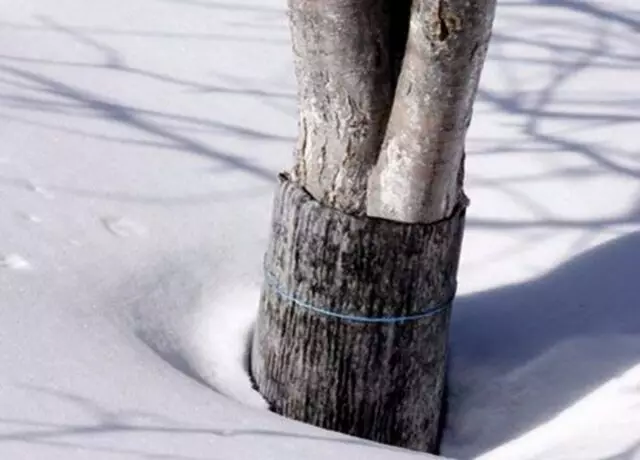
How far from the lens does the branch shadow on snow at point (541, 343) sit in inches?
113

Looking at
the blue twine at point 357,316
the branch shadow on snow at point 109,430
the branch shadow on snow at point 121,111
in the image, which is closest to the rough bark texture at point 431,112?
the blue twine at point 357,316

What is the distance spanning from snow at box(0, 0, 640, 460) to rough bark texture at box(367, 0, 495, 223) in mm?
519

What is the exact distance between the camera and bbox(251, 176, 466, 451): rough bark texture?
2.53 meters

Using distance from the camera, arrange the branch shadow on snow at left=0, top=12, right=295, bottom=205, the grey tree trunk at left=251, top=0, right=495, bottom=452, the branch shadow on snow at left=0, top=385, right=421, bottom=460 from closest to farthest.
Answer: the branch shadow on snow at left=0, top=385, right=421, bottom=460 < the grey tree trunk at left=251, top=0, right=495, bottom=452 < the branch shadow on snow at left=0, top=12, right=295, bottom=205

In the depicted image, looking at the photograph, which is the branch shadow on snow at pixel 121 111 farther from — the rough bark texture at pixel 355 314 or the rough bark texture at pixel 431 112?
the rough bark texture at pixel 431 112

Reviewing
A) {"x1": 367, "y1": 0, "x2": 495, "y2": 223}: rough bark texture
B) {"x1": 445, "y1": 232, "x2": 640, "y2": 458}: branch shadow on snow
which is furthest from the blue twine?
{"x1": 445, "y1": 232, "x2": 640, "y2": 458}: branch shadow on snow

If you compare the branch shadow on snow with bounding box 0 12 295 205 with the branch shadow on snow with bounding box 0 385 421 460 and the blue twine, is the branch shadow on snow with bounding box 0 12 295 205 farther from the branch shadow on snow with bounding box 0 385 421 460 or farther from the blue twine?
the branch shadow on snow with bounding box 0 385 421 460

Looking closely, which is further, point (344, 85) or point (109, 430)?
point (344, 85)

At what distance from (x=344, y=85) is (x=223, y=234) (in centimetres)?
98

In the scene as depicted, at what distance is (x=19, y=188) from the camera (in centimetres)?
329

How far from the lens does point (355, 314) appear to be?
2553 millimetres

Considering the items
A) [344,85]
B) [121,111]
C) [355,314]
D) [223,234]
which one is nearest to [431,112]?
[344,85]

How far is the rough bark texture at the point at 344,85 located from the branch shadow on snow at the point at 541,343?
0.68m

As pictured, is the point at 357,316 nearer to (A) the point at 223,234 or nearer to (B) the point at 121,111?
(A) the point at 223,234
